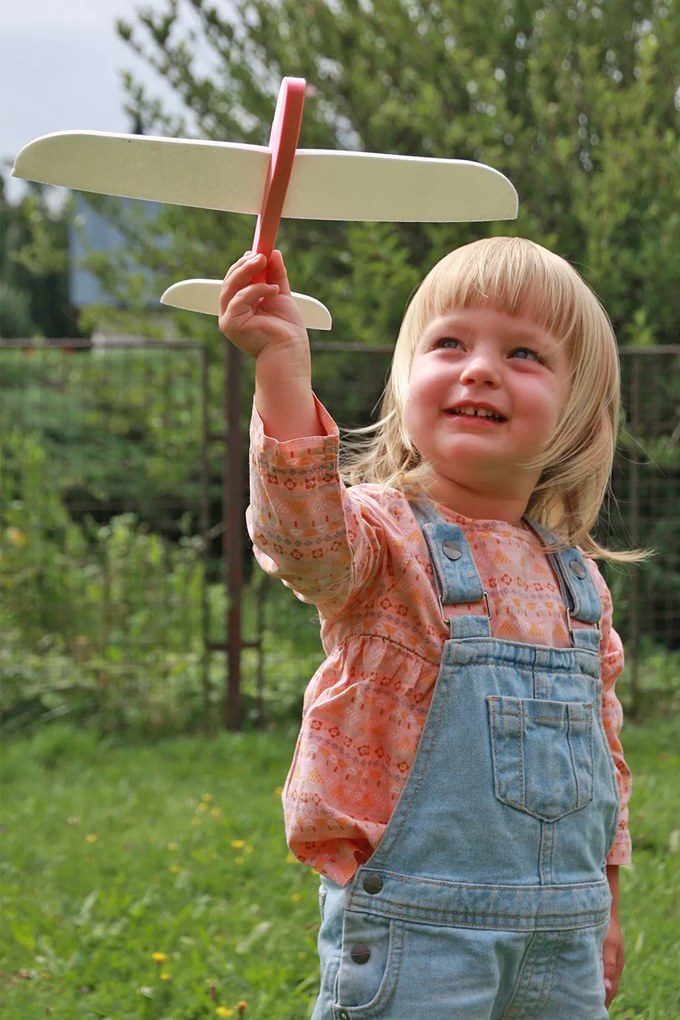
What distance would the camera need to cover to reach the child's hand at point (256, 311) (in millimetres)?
1235

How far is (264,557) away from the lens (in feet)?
4.54

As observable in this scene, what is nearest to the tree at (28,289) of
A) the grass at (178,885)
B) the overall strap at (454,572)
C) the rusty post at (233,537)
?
the rusty post at (233,537)

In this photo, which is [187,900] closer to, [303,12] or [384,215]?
[384,215]

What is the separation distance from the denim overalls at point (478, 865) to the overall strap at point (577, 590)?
86mm

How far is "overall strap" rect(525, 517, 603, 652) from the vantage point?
1.62 metres

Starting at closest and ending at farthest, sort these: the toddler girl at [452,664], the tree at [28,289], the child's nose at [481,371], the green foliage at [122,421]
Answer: the toddler girl at [452,664]
the child's nose at [481,371]
the green foliage at [122,421]
the tree at [28,289]

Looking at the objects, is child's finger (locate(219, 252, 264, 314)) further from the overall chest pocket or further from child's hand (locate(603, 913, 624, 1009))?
child's hand (locate(603, 913, 624, 1009))

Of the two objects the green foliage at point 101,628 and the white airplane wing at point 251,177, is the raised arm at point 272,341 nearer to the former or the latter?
the white airplane wing at point 251,177

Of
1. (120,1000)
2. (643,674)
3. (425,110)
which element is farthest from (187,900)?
(425,110)

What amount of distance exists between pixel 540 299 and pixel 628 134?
12.8 ft

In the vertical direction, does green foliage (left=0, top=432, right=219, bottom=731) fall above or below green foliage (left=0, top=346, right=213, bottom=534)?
below

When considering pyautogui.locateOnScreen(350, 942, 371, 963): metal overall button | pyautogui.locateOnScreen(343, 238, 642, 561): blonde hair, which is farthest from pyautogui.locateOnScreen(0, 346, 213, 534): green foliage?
pyautogui.locateOnScreen(350, 942, 371, 963): metal overall button

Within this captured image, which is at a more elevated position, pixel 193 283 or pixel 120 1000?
pixel 193 283

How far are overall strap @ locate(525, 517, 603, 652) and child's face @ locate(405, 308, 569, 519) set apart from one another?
0.12m
